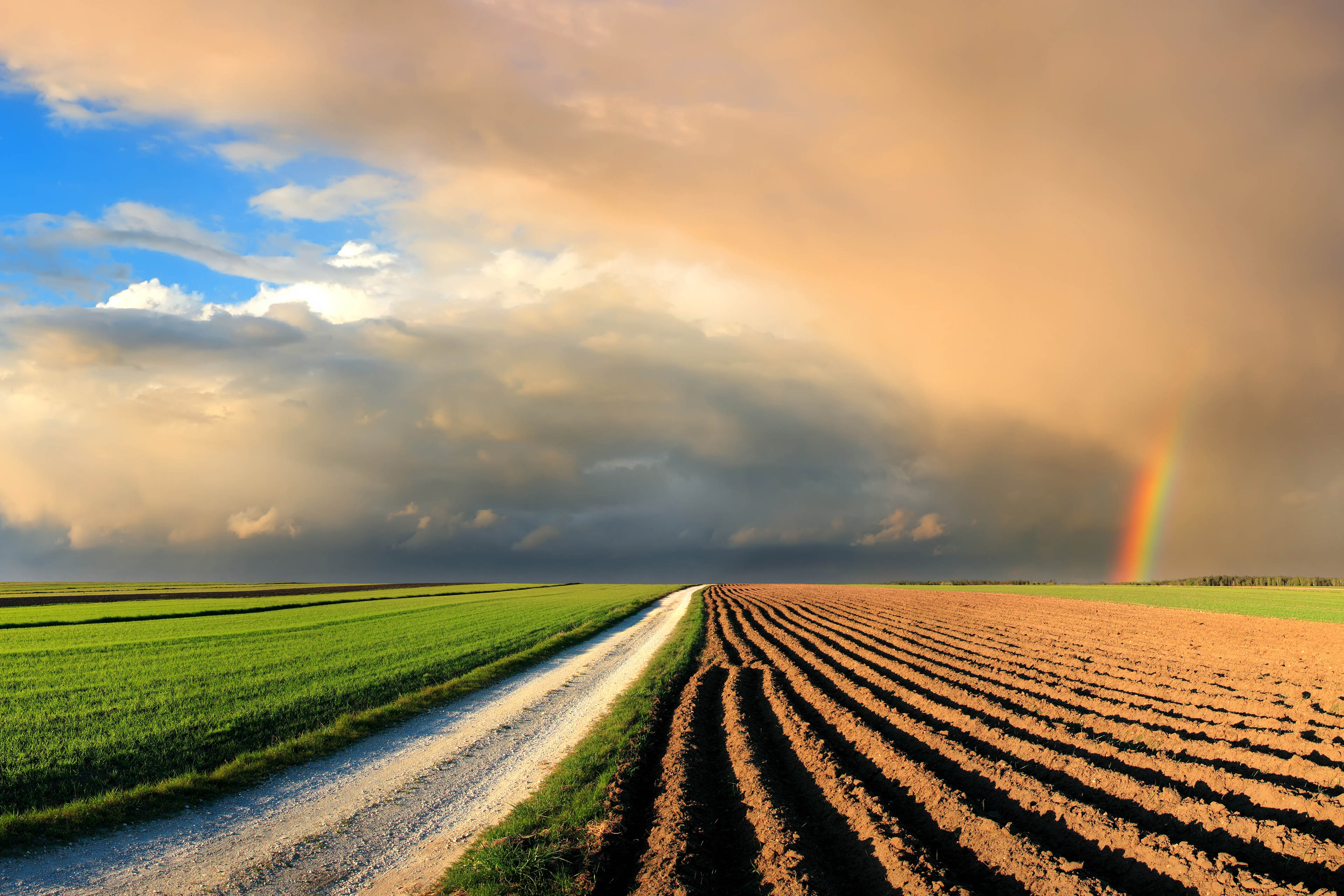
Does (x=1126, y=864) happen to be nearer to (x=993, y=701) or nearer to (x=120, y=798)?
(x=993, y=701)

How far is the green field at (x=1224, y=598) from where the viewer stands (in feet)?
189

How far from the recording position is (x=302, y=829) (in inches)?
366

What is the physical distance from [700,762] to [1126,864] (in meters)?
6.42

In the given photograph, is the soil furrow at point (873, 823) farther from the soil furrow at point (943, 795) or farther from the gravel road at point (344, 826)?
the gravel road at point (344, 826)

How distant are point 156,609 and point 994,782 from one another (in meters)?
69.4

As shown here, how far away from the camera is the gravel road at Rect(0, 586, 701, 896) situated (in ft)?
25.6

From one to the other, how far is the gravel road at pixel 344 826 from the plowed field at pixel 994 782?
245 cm

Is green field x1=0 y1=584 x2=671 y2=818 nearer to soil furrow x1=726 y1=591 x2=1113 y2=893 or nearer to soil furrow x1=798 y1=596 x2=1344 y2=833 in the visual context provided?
soil furrow x1=726 y1=591 x2=1113 y2=893

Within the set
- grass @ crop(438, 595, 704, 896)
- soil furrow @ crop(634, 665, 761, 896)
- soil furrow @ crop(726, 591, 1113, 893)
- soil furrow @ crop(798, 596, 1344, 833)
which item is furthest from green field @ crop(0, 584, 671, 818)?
soil furrow @ crop(798, 596, 1344, 833)

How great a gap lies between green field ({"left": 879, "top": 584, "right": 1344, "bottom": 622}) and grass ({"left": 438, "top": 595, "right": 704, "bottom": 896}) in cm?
5760

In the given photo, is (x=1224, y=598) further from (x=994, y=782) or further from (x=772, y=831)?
(x=772, y=831)

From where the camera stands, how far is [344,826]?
9.42 meters

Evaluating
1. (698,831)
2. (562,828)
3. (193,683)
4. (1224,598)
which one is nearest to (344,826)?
(562,828)

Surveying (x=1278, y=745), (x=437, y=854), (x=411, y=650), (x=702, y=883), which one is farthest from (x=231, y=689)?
(x=1278, y=745)
